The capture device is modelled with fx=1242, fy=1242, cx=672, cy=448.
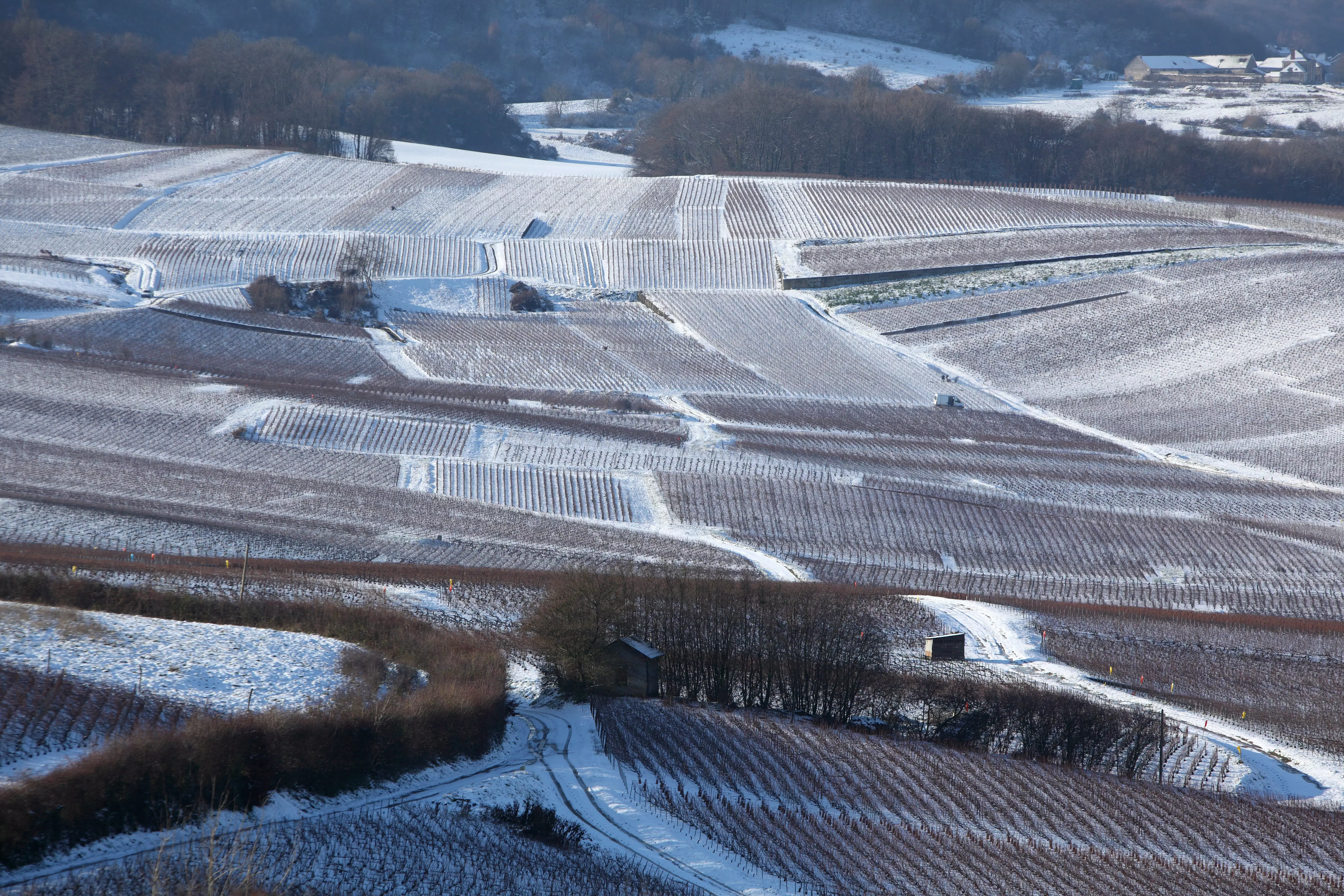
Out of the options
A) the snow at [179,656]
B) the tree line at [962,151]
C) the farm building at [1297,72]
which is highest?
the farm building at [1297,72]

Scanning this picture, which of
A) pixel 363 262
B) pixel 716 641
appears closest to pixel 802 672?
pixel 716 641

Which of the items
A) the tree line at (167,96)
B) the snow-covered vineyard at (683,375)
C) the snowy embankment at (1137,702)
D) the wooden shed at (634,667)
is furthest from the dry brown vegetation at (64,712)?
the tree line at (167,96)

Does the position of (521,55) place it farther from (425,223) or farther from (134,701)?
(134,701)

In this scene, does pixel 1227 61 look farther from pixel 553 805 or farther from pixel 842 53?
pixel 553 805

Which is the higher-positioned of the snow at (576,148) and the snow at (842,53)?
the snow at (842,53)

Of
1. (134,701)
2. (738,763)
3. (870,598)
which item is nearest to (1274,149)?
(870,598)

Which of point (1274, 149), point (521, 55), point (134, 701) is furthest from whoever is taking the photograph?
point (521, 55)

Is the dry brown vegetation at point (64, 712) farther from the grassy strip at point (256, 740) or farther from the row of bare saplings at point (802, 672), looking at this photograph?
the row of bare saplings at point (802, 672)

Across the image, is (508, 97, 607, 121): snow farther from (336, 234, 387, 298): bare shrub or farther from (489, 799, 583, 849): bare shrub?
(489, 799, 583, 849): bare shrub
